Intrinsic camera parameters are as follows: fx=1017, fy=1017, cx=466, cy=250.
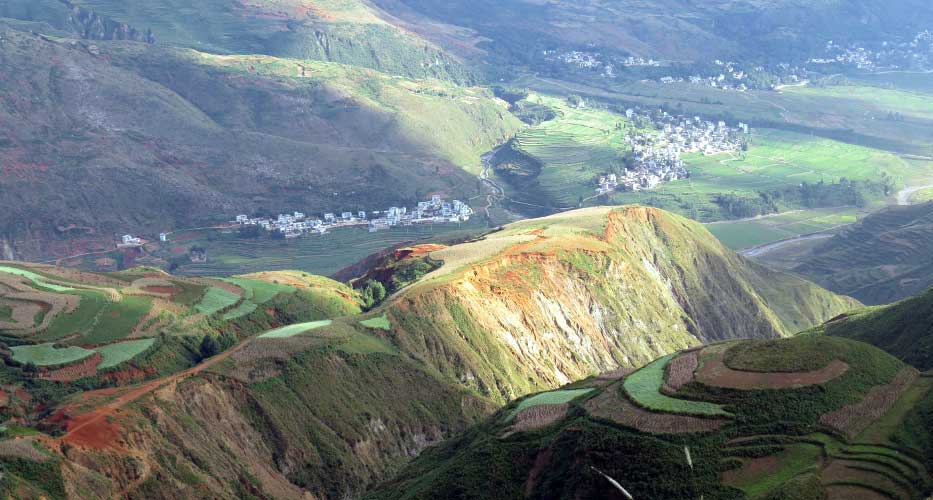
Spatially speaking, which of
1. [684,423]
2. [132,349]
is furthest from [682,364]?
[132,349]

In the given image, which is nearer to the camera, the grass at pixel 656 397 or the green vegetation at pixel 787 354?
the grass at pixel 656 397

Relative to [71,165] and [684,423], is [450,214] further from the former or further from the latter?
[684,423]

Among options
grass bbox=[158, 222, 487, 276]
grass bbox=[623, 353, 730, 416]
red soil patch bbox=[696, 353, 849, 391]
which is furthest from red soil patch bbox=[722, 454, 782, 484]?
grass bbox=[158, 222, 487, 276]

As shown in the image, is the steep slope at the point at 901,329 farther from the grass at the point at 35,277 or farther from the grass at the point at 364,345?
the grass at the point at 35,277

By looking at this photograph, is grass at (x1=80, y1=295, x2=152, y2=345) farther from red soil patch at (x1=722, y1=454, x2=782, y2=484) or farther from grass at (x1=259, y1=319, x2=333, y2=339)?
red soil patch at (x1=722, y1=454, x2=782, y2=484)

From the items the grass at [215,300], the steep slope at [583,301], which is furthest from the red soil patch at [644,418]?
the grass at [215,300]

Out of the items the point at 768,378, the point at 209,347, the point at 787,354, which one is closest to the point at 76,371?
the point at 209,347
